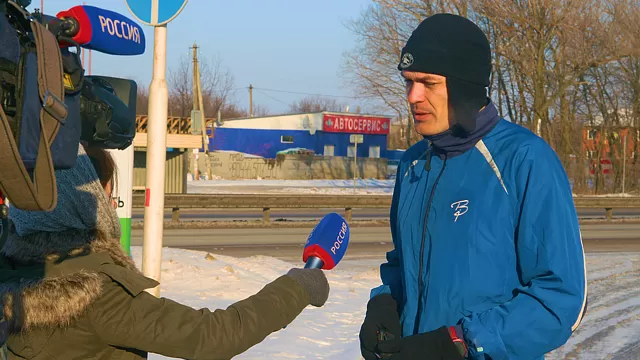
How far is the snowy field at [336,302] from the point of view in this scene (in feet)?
23.2

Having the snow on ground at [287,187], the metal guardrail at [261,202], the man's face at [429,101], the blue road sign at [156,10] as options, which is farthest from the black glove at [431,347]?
the snow on ground at [287,187]

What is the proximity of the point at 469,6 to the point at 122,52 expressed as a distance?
2908cm

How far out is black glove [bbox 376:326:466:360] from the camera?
2523 millimetres

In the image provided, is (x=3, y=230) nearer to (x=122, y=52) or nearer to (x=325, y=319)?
(x=122, y=52)

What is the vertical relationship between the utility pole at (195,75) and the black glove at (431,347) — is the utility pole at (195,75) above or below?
above

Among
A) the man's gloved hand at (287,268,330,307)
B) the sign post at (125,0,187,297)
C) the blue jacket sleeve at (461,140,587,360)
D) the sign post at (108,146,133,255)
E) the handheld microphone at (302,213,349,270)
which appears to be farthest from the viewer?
the sign post at (108,146,133,255)

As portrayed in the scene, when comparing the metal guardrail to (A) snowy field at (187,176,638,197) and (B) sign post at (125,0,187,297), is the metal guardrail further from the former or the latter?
(A) snowy field at (187,176,638,197)

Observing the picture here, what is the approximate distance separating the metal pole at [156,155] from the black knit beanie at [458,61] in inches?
175

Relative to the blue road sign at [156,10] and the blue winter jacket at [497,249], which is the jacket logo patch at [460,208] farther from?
the blue road sign at [156,10]

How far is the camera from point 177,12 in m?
6.68

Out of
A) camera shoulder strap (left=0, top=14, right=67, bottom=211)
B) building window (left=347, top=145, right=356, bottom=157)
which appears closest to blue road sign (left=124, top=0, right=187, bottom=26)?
camera shoulder strap (left=0, top=14, right=67, bottom=211)

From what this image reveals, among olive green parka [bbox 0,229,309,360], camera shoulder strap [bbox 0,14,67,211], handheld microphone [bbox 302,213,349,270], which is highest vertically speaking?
camera shoulder strap [bbox 0,14,67,211]

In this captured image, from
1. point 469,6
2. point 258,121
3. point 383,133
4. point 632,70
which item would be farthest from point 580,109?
point 258,121

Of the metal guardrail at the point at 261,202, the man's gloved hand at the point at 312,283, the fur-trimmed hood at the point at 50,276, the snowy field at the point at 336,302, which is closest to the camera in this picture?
Answer: the fur-trimmed hood at the point at 50,276
